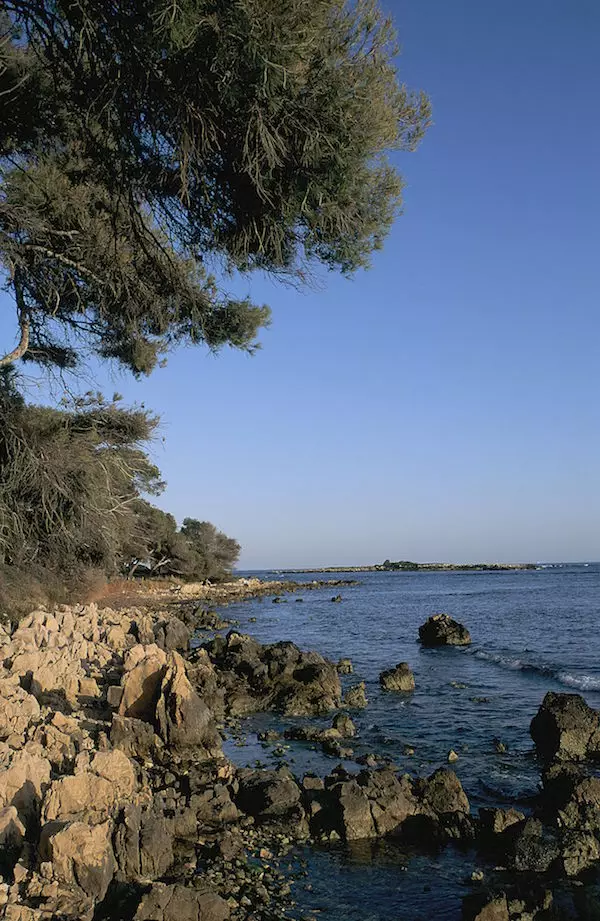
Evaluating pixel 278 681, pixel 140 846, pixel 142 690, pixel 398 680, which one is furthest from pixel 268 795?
pixel 398 680

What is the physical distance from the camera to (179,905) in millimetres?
5129

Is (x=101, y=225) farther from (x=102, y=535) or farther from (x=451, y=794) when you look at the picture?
(x=451, y=794)

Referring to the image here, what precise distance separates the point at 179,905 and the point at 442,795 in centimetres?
404

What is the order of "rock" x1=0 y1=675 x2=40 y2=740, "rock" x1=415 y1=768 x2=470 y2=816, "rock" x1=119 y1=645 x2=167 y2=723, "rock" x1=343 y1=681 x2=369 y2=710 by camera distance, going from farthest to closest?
"rock" x1=343 y1=681 x2=369 y2=710 → "rock" x1=119 y1=645 x2=167 y2=723 → "rock" x1=0 y1=675 x2=40 y2=740 → "rock" x1=415 y1=768 x2=470 y2=816

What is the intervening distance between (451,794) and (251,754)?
3753 mm

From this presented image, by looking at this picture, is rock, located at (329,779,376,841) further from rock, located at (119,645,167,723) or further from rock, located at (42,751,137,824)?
rock, located at (119,645,167,723)

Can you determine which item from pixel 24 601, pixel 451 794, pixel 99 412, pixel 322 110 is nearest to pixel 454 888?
pixel 451 794

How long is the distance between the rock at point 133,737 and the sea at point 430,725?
162cm

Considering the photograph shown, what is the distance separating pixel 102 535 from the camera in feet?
46.3

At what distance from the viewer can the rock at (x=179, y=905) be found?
5035mm

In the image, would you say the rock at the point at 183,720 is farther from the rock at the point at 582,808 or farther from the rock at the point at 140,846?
the rock at the point at 582,808

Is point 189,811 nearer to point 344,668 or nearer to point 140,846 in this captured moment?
point 140,846

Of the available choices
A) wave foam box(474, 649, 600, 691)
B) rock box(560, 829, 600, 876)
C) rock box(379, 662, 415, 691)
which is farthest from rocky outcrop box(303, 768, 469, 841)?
wave foam box(474, 649, 600, 691)

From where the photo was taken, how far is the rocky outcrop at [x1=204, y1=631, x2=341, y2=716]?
14.4 metres
